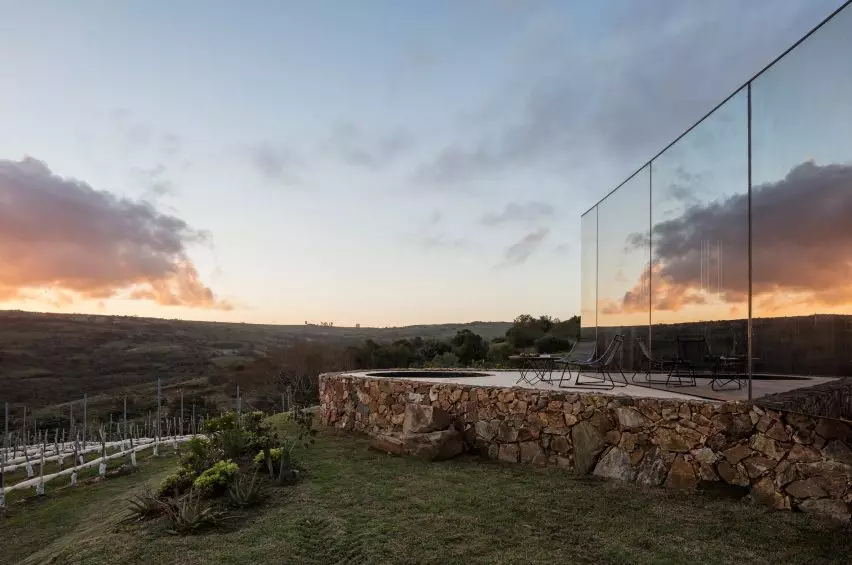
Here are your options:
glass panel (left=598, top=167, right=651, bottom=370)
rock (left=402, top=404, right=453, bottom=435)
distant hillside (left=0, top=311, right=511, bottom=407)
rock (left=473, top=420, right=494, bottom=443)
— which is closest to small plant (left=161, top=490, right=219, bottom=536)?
rock (left=402, top=404, right=453, bottom=435)

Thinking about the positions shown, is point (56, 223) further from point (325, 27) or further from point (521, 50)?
point (521, 50)

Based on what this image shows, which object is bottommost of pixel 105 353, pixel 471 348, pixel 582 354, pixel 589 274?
pixel 105 353

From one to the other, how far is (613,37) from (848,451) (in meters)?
8.70

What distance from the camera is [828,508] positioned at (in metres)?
4.32

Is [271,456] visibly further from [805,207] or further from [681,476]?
[805,207]

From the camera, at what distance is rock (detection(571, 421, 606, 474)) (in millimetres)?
5980

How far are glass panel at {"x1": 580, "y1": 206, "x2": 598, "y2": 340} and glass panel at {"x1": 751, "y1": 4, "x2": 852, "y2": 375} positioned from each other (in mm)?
4481

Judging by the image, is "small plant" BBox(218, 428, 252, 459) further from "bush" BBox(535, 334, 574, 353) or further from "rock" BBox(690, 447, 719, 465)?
"bush" BBox(535, 334, 574, 353)

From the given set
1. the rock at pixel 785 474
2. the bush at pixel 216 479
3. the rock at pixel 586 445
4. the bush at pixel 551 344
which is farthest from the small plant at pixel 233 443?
the bush at pixel 551 344

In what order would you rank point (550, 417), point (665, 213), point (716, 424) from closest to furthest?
point (716, 424) < point (550, 417) < point (665, 213)

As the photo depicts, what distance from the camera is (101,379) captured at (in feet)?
91.3

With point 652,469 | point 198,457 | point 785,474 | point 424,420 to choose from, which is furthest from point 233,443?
point 785,474

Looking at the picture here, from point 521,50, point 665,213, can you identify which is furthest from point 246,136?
point 665,213

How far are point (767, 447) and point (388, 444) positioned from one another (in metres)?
4.61
